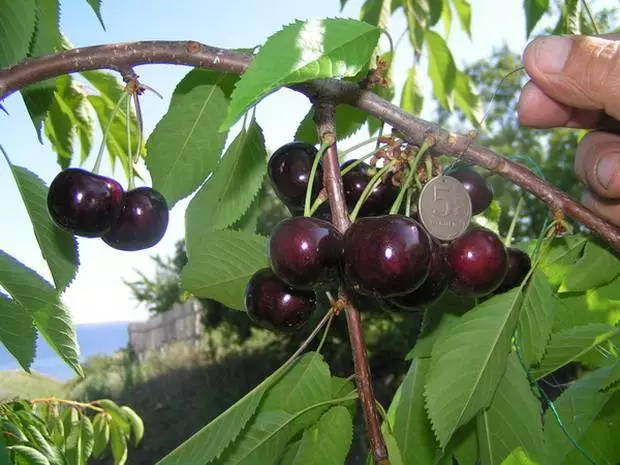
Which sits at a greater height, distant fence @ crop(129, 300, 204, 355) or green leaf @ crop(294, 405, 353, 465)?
green leaf @ crop(294, 405, 353, 465)

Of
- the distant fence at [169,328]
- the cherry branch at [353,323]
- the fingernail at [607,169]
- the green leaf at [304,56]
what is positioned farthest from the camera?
the distant fence at [169,328]

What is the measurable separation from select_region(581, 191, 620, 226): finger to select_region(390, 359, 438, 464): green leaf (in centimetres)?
49

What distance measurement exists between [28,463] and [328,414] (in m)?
0.57

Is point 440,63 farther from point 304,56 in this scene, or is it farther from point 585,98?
point 304,56

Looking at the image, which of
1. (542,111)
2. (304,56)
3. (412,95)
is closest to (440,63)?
(412,95)

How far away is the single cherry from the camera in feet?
3.66

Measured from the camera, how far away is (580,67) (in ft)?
3.82

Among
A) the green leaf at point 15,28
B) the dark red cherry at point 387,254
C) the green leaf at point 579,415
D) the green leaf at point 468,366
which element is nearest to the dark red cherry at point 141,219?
the green leaf at point 15,28

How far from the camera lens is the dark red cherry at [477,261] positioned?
0.99 m

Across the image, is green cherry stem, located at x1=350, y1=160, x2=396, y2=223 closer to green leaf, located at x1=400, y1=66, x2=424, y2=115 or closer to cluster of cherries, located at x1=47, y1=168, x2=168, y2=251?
cluster of cherries, located at x1=47, y1=168, x2=168, y2=251

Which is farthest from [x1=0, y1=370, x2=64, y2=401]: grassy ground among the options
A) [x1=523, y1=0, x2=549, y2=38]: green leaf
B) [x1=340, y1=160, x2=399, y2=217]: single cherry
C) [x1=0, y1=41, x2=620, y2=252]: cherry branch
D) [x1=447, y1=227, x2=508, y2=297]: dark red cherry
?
[x1=523, y1=0, x2=549, y2=38]: green leaf

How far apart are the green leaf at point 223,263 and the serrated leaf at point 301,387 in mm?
168

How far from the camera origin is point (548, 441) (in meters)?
1.14

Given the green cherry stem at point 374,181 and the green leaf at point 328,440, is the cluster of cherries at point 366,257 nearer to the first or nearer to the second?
the green cherry stem at point 374,181
